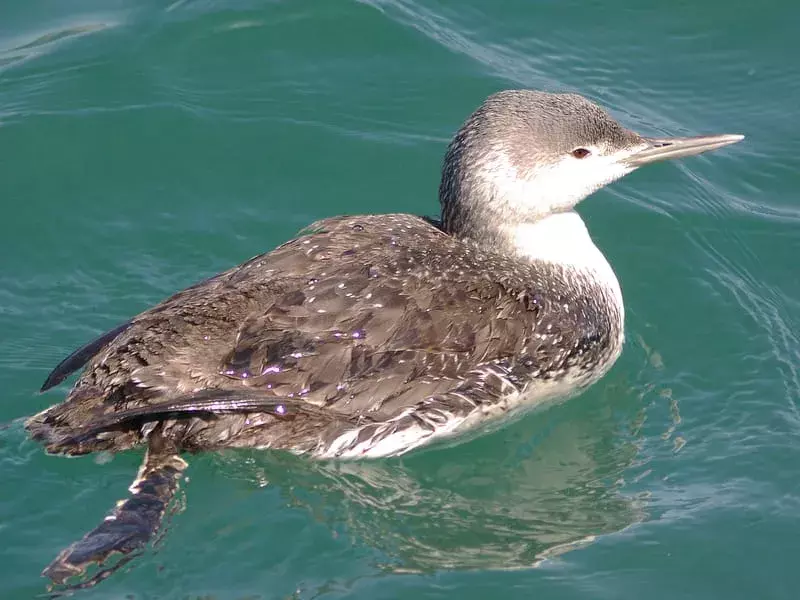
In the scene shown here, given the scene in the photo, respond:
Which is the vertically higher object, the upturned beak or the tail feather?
Result: the upturned beak

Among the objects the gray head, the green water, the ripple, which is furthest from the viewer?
the ripple

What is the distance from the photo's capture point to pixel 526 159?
748cm

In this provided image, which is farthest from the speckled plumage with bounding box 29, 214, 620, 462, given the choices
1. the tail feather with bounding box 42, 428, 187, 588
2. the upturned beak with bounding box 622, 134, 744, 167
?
the upturned beak with bounding box 622, 134, 744, 167

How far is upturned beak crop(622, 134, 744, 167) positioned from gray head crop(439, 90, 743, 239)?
22mm

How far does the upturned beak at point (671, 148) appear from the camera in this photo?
25.6 ft

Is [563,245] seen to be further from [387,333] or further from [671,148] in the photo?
[387,333]

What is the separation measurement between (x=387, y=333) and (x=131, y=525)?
1647 millimetres

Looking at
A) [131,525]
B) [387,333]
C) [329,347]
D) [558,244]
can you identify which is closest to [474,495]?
[387,333]

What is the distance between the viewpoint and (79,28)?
10961 millimetres

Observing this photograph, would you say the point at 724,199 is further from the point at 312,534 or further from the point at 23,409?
the point at 23,409

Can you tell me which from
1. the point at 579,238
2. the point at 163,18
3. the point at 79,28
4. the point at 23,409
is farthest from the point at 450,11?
the point at 23,409

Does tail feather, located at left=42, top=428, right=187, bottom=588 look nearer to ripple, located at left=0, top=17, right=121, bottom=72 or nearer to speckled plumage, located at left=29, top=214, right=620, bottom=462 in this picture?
speckled plumage, located at left=29, top=214, right=620, bottom=462

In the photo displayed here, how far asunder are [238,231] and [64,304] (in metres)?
1.36

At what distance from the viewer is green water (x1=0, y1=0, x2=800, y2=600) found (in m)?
6.59
